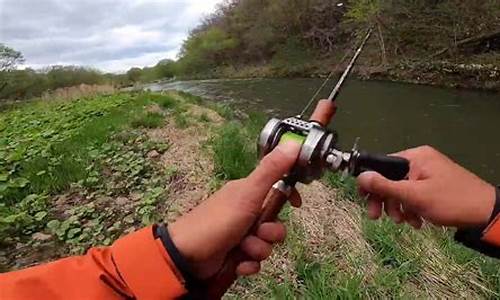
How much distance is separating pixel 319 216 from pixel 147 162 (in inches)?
107

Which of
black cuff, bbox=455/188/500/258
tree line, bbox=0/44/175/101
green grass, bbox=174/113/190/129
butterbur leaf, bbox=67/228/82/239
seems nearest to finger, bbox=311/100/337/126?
black cuff, bbox=455/188/500/258

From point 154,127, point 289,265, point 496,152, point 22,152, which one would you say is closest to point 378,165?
point 289,265

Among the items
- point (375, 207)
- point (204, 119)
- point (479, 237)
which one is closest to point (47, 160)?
point (204, 119)

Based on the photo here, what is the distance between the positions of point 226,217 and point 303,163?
27 cm

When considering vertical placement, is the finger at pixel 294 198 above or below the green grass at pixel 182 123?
above

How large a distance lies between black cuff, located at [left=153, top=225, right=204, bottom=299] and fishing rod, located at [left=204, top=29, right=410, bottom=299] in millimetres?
40

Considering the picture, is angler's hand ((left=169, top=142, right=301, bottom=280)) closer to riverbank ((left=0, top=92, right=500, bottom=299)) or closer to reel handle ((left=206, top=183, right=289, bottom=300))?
reel handle ((left=206, top=183, right=289, bottom=300))

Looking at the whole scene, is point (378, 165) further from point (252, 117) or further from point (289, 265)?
point (252, 117)

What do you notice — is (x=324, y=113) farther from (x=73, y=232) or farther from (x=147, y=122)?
(x=147, y=122)

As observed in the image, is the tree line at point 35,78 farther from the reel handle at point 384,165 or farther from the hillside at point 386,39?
the reel handle at point 384,165

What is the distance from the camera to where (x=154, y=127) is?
840 cm

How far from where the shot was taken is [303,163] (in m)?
1.26

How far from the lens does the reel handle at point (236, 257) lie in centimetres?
129

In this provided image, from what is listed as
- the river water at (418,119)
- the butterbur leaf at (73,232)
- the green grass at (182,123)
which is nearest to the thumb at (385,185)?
the butterbur leaf at (73,232)
